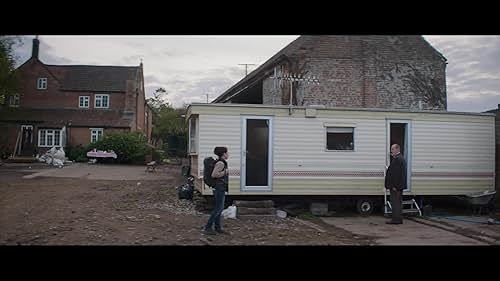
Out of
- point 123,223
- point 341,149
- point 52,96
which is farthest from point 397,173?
point 52,96

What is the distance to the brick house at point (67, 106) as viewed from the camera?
33.4 m

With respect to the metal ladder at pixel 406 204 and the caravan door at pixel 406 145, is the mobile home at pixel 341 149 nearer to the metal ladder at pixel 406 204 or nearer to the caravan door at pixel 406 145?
the caravan door at pixel 406 145

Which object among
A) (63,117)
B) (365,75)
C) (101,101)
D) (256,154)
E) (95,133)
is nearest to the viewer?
(256,154)

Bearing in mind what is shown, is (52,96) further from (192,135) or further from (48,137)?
(192,135)

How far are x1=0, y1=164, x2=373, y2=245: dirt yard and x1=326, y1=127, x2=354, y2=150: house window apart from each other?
224cm

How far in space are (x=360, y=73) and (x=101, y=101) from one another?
85.7 feet

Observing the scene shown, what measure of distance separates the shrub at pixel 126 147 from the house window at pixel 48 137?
562 centimetres

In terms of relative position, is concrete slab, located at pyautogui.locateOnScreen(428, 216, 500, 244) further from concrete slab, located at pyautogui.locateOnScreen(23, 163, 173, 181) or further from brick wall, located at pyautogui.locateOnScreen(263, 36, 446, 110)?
concrete slab, located at pyautogui.locateOnScreen(23, 163, 173, 181)

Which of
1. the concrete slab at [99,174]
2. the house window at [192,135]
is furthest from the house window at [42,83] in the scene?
the house window at [192,135]

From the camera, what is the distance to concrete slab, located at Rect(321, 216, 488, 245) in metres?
8.18

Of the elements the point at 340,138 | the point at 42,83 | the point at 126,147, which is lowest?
the point at 126,147

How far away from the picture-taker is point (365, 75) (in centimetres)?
1812
